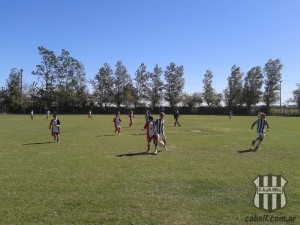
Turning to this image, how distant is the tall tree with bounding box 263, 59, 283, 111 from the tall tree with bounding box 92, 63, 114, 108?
4285cm

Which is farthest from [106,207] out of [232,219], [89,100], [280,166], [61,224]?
[89,100]

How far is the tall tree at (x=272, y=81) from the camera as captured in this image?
91375mm

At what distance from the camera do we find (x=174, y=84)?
94.0 m

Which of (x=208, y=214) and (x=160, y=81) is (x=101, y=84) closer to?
(x=160, y=81)

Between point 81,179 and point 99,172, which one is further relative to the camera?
point 99,172

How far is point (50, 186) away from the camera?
8.65 m

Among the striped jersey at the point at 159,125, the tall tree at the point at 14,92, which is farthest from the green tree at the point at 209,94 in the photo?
the striped jersey at the point at 159,125

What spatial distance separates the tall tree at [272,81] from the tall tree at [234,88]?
23.1 ft

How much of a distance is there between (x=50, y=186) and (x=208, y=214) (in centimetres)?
429

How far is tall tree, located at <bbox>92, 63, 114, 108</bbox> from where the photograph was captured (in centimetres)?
9119

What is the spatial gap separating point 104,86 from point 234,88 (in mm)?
36571

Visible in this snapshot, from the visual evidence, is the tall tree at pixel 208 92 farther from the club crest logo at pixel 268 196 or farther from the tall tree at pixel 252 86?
the club crest logo at pixel 268 196

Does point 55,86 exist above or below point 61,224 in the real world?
above

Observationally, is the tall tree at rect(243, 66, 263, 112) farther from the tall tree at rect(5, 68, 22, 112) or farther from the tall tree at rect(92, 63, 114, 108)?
the tall tree at rect(5, 68, 22, 112)
